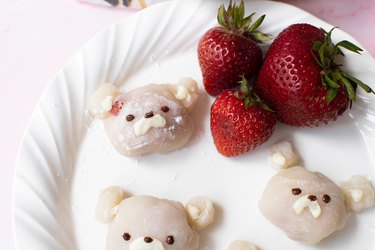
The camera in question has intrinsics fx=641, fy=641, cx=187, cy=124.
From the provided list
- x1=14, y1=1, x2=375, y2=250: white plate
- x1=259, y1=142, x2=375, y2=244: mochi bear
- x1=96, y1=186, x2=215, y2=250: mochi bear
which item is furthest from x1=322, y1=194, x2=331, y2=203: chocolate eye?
x1=96, y1=186, x2=215, y2=250: mochi bear

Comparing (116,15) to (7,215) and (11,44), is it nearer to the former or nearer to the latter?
(11,44)

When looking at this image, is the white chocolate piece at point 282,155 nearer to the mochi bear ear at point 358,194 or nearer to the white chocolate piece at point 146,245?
the mochi bear ear at point 358,194

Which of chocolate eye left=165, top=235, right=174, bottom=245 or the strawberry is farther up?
the strawberry

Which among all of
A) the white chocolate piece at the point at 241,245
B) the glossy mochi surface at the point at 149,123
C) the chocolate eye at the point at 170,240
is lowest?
the white chocolate piece at the point at 241,245

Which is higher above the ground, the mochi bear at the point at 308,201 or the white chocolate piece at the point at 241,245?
the mochi bear at the point at 308,201

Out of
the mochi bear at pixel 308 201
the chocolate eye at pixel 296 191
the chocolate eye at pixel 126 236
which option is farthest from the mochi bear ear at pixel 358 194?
the chocolate eye at pixel 126 236

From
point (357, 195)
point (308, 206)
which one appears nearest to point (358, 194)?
point (357, 195)

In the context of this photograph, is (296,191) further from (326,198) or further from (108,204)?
(108,204)

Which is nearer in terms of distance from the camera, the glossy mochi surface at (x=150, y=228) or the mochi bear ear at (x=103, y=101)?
the glossy mochi surface at (x=150, y=228)

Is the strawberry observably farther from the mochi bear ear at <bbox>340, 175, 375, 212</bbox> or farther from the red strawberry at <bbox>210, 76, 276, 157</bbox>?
the mochi bear ear at <bbox>340, 175, 375, 212</bbox>
